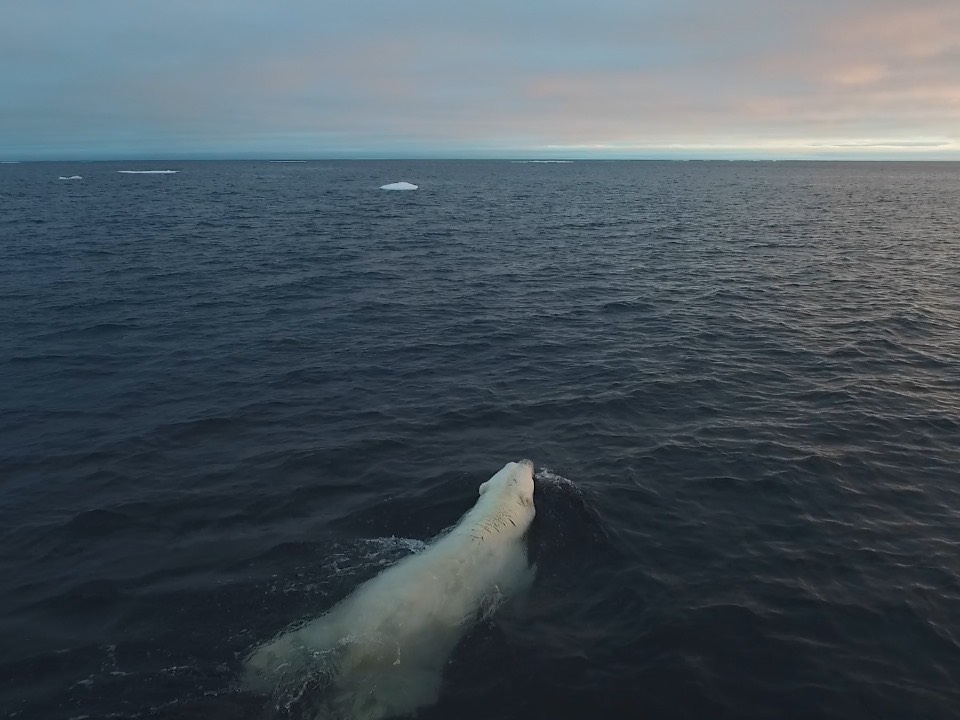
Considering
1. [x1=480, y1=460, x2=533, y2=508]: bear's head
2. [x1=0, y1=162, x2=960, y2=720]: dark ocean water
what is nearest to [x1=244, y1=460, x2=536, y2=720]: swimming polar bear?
[x1=0, y1=162, x2=960, y2=720]: dark ocean water

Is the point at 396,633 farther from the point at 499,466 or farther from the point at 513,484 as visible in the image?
the point at 499,466

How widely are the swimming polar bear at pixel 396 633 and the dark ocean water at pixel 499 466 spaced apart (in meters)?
0.45

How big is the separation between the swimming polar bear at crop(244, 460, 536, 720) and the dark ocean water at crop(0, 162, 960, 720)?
1.48ft

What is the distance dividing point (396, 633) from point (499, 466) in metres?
7.17

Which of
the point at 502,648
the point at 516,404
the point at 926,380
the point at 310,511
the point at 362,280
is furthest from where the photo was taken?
the point at 362,280

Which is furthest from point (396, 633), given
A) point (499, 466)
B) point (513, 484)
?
point (499, 466)

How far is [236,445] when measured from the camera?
1886 cm

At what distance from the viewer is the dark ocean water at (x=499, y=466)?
11.1 meters

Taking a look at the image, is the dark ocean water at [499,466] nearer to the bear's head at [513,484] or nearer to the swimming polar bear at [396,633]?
the swimming polar bear at [396,633]

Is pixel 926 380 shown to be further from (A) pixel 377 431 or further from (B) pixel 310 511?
(B) pixel 310 511

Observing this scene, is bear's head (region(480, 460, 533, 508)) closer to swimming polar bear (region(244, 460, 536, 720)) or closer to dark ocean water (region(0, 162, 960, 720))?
dark ocean water (region(0, 162, 960, 720))

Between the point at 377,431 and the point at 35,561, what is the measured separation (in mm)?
9433

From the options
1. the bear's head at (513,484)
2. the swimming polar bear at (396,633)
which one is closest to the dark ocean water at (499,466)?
the swimming polar bear at (396,633)

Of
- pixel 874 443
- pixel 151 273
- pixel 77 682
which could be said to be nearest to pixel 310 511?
pixel 77 682
